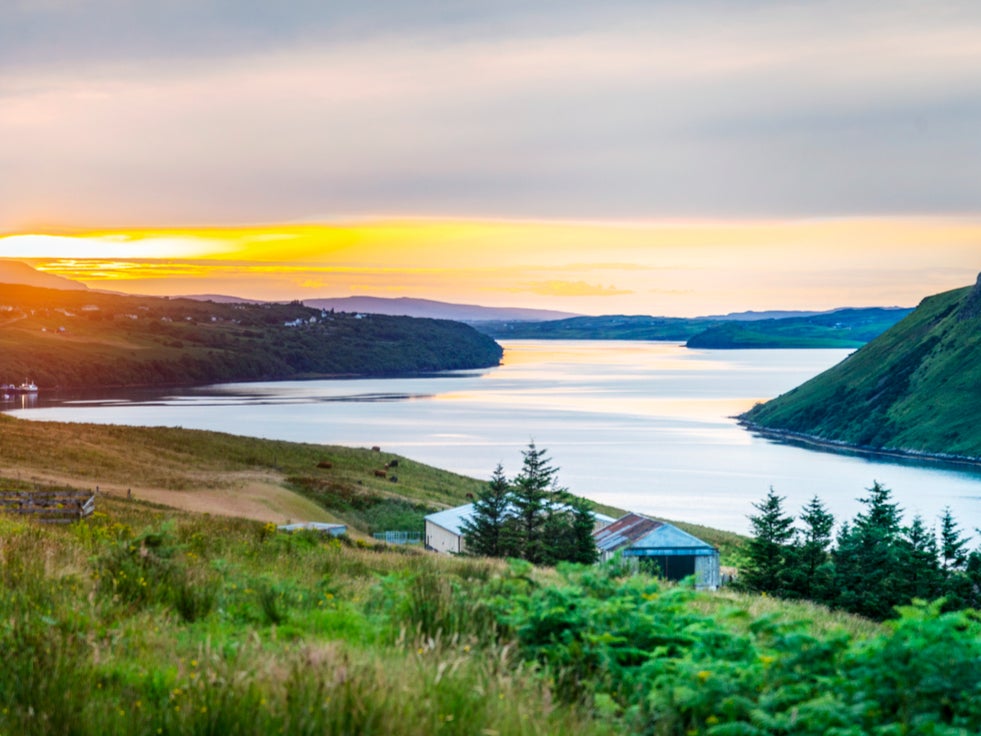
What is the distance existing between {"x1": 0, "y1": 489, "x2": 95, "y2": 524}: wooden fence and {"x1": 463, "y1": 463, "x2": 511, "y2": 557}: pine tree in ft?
65.6

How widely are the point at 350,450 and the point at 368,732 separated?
89041 millimetres

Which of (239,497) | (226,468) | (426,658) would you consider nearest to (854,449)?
(226,468)

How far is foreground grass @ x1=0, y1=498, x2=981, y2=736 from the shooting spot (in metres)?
4.93

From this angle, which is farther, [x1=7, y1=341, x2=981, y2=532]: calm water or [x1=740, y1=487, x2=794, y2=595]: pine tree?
[x1=7, y1=341, x2=981, y2=532]: calm water

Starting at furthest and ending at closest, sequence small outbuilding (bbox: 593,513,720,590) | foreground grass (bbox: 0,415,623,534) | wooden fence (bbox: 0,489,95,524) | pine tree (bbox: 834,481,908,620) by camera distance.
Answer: foreground grass (bbox: 0,415,623,534), small outbuilding (bbox: 593,513,720,590), pine tree (bbox: 834,481,908,620), wooden fence (bbox: 0,489,95,524)

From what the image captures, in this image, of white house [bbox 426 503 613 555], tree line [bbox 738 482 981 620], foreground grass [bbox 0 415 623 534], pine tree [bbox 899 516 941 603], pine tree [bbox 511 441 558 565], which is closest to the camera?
tree line [bbox 738 482 981 620]

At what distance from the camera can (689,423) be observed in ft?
533

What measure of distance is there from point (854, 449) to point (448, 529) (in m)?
129

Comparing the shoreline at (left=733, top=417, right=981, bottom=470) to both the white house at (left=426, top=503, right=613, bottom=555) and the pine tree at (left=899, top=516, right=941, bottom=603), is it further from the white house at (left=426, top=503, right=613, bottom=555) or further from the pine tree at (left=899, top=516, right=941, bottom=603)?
the pine tree at (left=899, top=516, right=941, bottom=603)

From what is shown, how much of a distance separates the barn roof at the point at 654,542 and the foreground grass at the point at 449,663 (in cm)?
3429

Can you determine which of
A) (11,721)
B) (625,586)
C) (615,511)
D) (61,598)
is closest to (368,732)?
(11,721)

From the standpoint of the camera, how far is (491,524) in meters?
43.2

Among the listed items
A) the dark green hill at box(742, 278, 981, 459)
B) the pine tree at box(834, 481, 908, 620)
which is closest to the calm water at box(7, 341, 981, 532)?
the dark green hill at box(742, 278, 981, 459)

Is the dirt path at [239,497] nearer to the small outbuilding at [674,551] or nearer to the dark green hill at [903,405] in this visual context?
the small outbuilding at [674,551]
